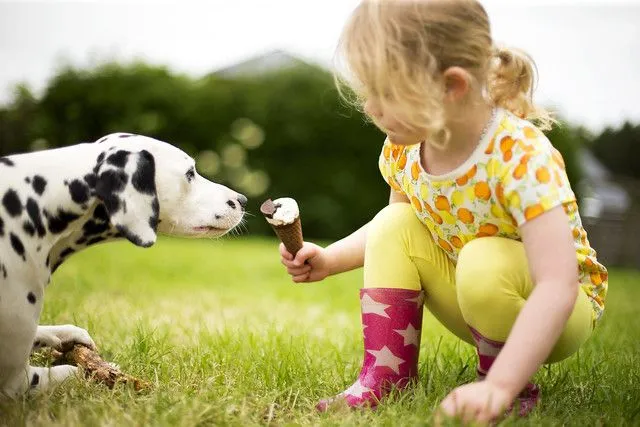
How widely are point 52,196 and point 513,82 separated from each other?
147cm

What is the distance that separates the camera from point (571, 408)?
2.27m

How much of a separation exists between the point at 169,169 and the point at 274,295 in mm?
3317

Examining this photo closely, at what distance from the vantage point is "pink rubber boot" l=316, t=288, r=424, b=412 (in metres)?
2.30

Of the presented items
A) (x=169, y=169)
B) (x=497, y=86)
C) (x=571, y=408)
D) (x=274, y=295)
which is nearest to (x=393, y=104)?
(x=497, y=86)

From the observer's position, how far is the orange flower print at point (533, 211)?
1881mm

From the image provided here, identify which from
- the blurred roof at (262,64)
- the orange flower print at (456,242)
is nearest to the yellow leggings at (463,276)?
the orange flower print at (456,242)

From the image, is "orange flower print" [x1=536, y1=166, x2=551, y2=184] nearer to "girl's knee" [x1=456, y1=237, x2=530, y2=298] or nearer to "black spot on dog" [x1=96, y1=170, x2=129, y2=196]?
"girl's knee" [x1=456, y1=237, x2=530, y2=298]

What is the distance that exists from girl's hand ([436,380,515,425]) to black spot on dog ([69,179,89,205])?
3.97 ft

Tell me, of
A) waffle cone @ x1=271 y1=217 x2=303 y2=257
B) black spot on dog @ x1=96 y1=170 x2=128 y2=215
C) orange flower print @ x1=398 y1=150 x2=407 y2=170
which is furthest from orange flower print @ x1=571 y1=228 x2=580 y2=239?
black spot on dog @ x1=96 y1=170 x2=128 y2=215

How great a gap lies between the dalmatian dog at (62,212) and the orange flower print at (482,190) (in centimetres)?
94

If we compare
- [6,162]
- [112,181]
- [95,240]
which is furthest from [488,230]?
[6,162]

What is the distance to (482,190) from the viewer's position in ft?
6.90

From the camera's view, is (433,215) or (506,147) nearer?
(506,147)

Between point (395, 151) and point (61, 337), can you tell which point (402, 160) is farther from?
point (61, 337)
